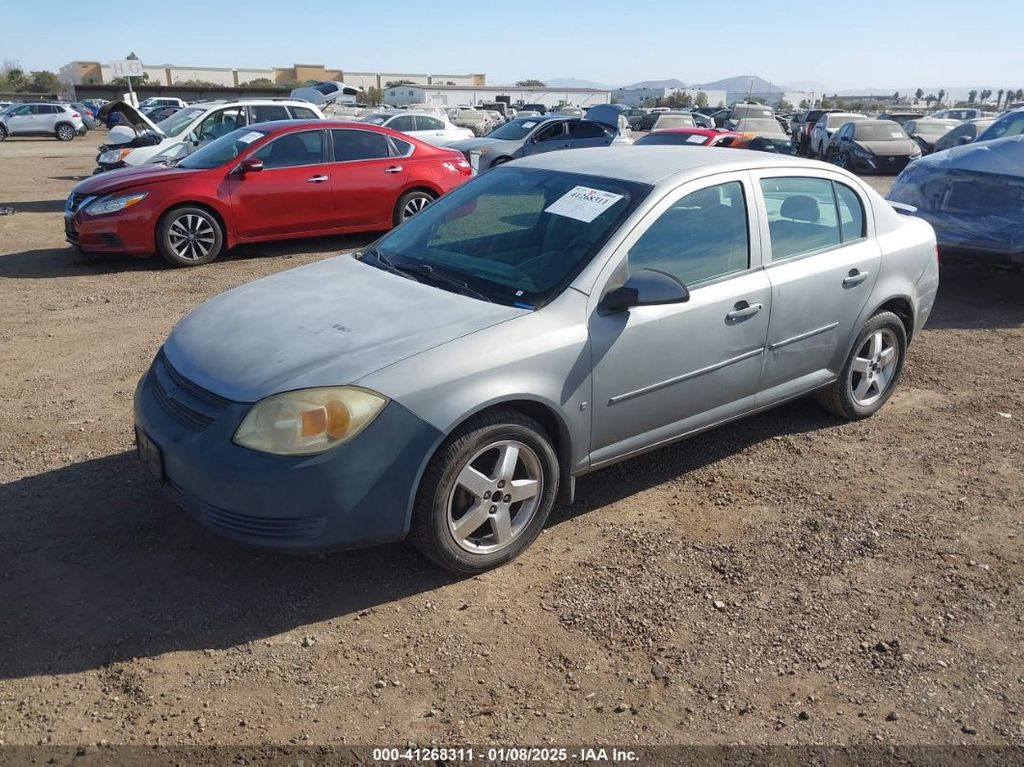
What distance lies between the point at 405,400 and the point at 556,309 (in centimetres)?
84

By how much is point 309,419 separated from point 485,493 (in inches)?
31.2

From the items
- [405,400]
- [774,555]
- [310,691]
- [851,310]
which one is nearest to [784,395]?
[851,310]

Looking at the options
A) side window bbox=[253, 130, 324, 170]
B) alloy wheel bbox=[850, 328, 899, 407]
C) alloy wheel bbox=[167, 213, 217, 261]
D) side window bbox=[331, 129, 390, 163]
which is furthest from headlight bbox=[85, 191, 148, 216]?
alloy wheel bbox=[850, 328, 899, 407]

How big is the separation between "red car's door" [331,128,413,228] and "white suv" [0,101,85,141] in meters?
30.8

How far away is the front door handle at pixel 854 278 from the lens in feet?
15.5

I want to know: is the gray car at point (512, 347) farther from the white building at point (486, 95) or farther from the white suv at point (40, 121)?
the white building at point (486, 95)

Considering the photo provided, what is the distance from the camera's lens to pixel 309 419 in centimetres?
311

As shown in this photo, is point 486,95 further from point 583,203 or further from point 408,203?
point 583,203

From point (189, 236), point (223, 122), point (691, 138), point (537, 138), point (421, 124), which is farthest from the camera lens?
point (421, 124)

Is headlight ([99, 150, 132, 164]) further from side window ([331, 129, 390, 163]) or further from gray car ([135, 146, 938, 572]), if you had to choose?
gray car ([135, 146, 938, 572])

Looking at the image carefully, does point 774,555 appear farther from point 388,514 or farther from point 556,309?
point 388,514

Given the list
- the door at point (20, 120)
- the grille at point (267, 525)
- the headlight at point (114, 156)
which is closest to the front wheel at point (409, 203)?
the headlight at point (114, 156)

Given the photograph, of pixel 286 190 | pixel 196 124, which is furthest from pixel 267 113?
pixel 286 190

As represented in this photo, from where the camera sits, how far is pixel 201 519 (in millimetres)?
3230
